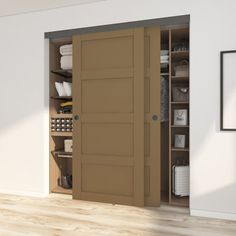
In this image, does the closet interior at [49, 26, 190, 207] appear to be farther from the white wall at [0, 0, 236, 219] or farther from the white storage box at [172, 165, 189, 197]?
the white wall at [0, 0, 236, 219]

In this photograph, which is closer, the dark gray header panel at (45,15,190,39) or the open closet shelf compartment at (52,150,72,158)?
the dark gray header panel at (45,15,190,39)

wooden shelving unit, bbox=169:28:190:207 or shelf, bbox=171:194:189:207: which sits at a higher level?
wooden shelving unit, bbox=169:28:190:207

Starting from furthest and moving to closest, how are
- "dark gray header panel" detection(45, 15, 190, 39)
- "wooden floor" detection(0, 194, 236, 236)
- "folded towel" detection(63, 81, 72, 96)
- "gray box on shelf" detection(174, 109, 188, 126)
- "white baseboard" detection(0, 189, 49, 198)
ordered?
"folded towel" detection(63, 81, 72, 96), "white baseboard" detection(0, 189, 49, 198), "gray box on shelf" detection(174, 109, 188, 126), "dark gray header panel" detection(45, 15, 190, 39), "wooden floor" detection(0, 194, 236, 236)

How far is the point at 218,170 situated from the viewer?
289cm

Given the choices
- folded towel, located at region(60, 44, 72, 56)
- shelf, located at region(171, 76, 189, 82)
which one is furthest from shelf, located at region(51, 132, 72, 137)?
shelf, located at region(171, 76, 189, 82)

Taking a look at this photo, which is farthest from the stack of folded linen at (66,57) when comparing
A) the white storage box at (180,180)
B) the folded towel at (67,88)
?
the white storage box at (180,180)

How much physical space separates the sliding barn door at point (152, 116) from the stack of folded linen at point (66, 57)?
3.49 feet

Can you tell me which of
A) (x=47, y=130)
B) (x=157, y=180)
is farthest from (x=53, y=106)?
(x=157, y=180)

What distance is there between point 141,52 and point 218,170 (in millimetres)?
1514

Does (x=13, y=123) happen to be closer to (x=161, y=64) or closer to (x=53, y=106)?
(x=53, y=106)

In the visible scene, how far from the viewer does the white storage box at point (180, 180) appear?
11.0 ft

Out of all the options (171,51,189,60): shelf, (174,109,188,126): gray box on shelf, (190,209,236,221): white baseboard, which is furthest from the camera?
(174,109,188,126): gray box on shelf

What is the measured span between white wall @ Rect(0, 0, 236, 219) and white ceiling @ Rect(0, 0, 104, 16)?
0.26 feet

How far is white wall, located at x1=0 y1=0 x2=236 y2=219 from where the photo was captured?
2885 millimetres
